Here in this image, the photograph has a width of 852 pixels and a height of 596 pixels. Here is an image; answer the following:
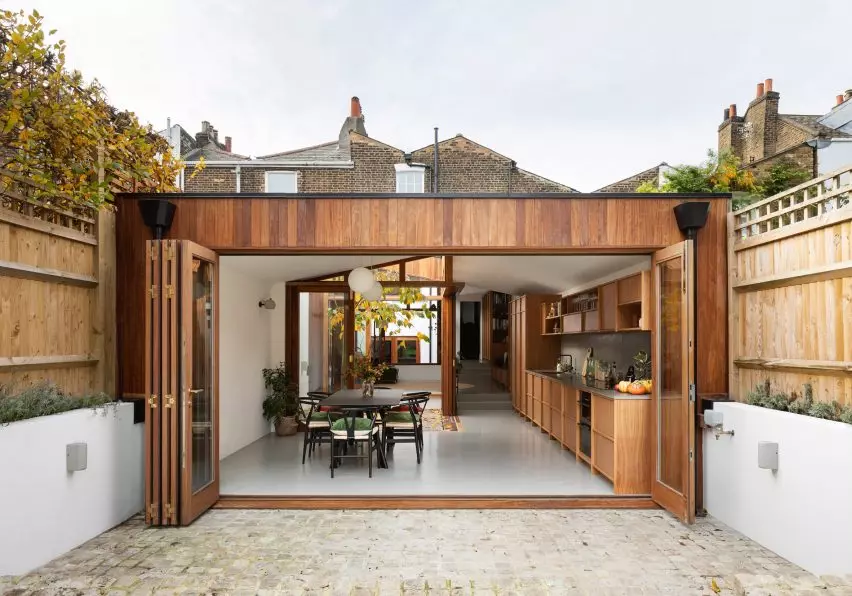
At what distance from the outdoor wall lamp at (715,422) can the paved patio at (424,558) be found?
703mm

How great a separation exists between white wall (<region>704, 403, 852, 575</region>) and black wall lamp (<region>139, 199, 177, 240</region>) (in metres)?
4.65

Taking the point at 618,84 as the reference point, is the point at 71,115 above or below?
below

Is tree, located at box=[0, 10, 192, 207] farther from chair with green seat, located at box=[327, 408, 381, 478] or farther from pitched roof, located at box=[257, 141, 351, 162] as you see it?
pitched roof, located at box=[257, 141, 351, 162]

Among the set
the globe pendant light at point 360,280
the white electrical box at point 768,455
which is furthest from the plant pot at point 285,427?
the white electrical box at point 768,455

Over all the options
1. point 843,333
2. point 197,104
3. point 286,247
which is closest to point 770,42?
point 843,333

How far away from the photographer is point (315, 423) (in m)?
6.84

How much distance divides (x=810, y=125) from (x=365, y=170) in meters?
11.0

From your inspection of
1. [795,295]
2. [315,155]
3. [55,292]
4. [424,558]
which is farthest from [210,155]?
[795,295]

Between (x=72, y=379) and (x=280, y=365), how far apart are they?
→ 4693 millimetres

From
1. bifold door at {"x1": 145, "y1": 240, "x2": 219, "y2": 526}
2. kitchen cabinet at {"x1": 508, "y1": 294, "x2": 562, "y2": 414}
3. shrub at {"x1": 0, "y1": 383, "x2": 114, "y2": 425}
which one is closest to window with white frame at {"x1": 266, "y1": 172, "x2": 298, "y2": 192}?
kitchen cabinet at {"x1": 508, "y1": 294, "x2": 562, "y2": 414}

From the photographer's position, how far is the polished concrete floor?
546cm

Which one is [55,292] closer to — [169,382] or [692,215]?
[169,382]

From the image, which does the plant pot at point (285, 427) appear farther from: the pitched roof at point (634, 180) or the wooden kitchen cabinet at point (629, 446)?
the pitched roof at point (634, 180)

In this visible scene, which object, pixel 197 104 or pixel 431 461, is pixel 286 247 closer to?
pixel 431 461
